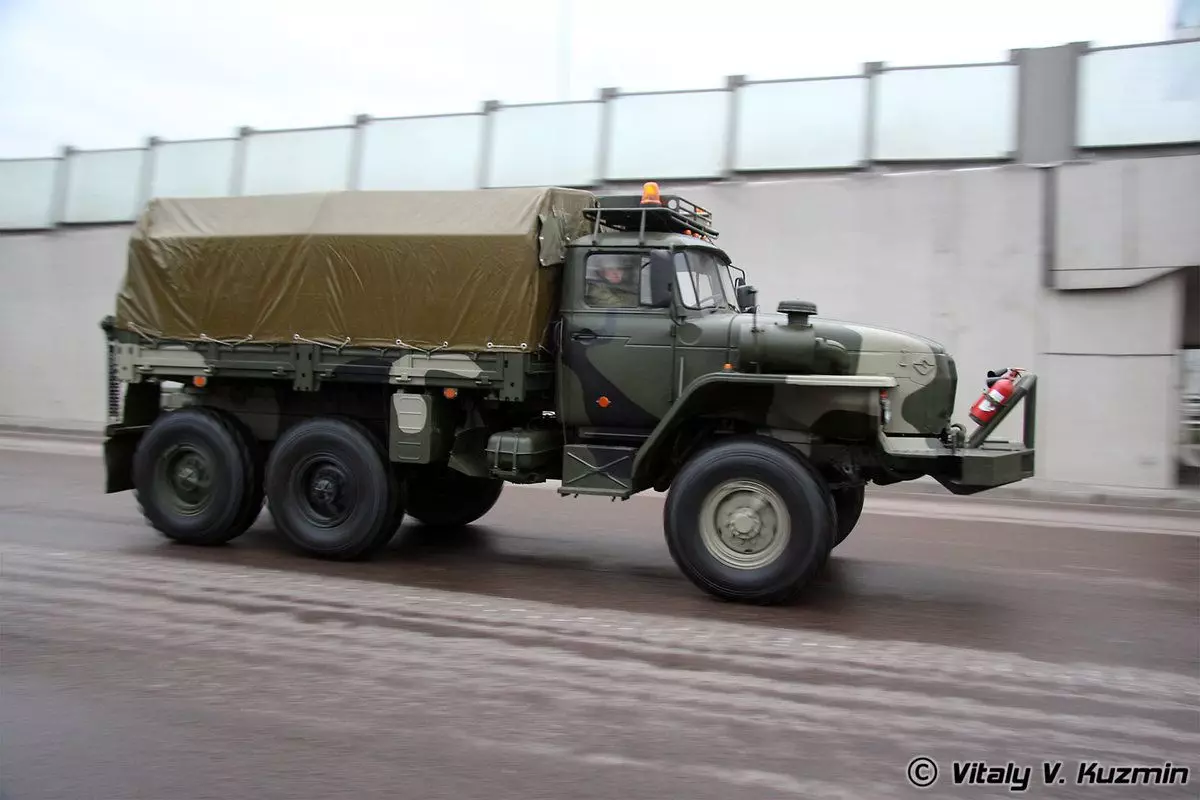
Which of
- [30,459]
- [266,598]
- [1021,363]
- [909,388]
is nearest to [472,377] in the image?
[266,598]

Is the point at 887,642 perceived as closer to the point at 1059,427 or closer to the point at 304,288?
the point at 304,288

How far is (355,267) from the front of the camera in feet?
25.9

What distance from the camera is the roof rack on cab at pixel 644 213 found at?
7.62m

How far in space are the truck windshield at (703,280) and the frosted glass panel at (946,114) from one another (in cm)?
769

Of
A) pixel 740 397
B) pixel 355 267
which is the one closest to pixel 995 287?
pixel 740 397

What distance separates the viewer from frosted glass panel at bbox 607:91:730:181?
15.8m

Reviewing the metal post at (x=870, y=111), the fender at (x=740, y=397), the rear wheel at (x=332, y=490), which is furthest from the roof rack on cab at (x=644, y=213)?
the metal post at (x=870, y=111)

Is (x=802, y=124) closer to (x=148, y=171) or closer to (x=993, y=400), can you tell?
(x=993, y=400)

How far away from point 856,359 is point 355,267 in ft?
13.3

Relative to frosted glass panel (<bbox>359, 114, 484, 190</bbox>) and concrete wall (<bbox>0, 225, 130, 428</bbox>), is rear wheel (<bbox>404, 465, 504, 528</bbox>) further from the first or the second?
concrete wall (<bbox>0, 225, 130, 428</bbox>)

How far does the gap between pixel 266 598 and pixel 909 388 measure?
4.83 meters

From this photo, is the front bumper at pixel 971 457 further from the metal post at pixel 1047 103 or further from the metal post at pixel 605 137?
the metal post at pixel 605 137

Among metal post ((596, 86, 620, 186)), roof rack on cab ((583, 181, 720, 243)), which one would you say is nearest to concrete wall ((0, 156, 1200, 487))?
metal post ((596, 86, 620, 186))

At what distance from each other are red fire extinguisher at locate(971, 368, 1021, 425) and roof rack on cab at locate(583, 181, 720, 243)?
8.92 ft
